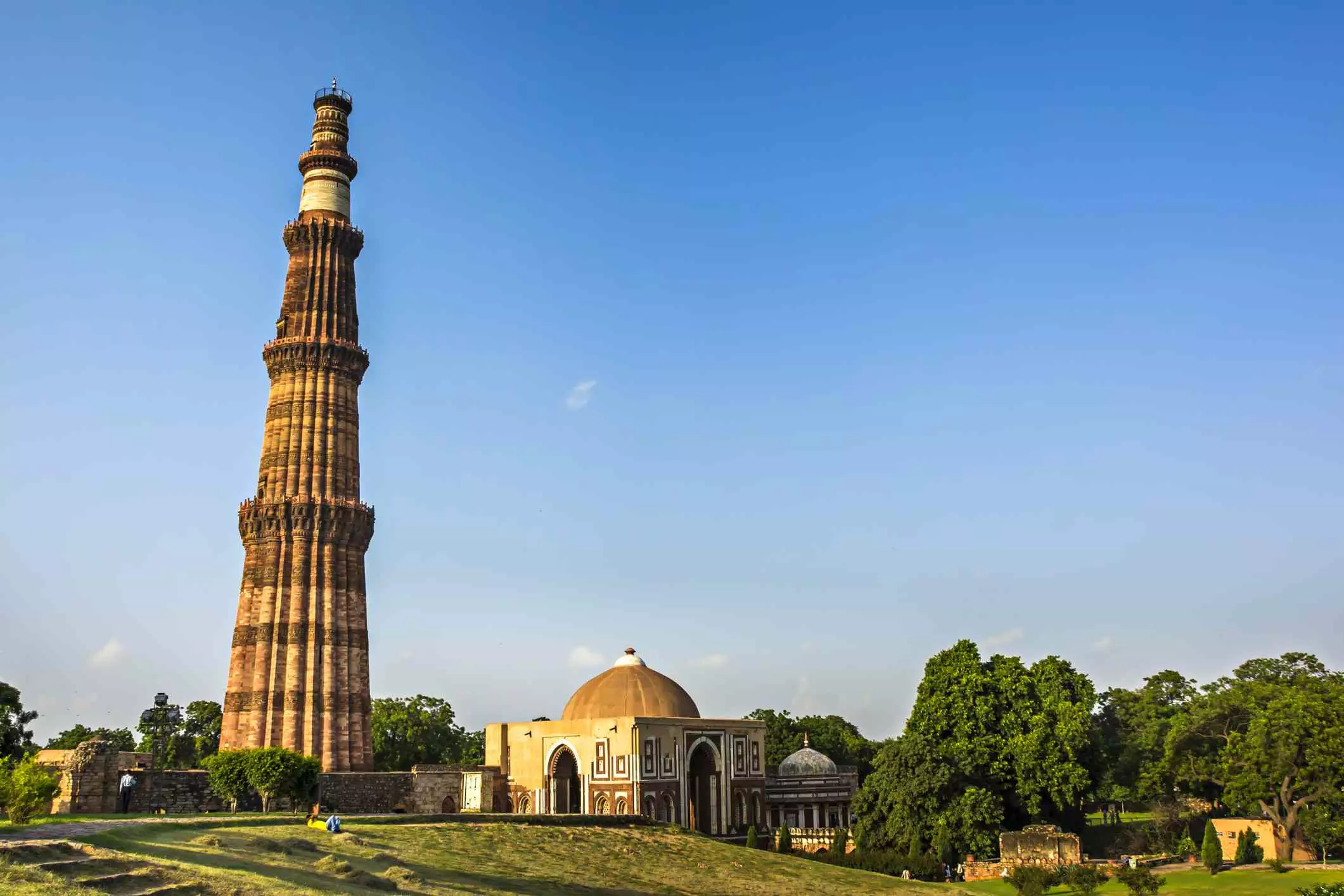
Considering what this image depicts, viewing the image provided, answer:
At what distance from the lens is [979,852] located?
5153 cm

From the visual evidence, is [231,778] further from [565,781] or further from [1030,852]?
[1030,852]

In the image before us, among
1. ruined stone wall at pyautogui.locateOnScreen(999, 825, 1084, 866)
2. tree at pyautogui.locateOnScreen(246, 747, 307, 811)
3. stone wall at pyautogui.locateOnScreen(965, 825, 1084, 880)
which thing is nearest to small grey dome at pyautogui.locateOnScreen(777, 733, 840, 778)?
stone wall at pyautogui.locateOnScreen(965, 825, 1084, 880)

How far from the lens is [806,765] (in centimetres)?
6888

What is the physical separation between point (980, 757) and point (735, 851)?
15.5 meters

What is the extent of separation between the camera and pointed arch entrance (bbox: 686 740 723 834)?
2349 inches

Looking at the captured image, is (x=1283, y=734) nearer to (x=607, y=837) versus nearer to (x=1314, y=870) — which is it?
(x=1314, y=870)

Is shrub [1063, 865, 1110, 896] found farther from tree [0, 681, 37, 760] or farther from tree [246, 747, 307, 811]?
tree [0, 681, 37, 760]

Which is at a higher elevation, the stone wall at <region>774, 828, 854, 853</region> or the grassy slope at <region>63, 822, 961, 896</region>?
the grassy slope at <region>63, 822, 961, 896</region>

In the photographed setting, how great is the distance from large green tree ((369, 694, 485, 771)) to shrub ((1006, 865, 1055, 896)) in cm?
4500

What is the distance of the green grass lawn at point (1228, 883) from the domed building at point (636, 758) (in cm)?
1551

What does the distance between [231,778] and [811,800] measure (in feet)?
113

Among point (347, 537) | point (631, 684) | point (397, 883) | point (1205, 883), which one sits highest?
point (347, 537)

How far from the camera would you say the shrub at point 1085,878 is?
42.2 meters

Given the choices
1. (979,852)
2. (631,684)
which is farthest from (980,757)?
(631,684)
